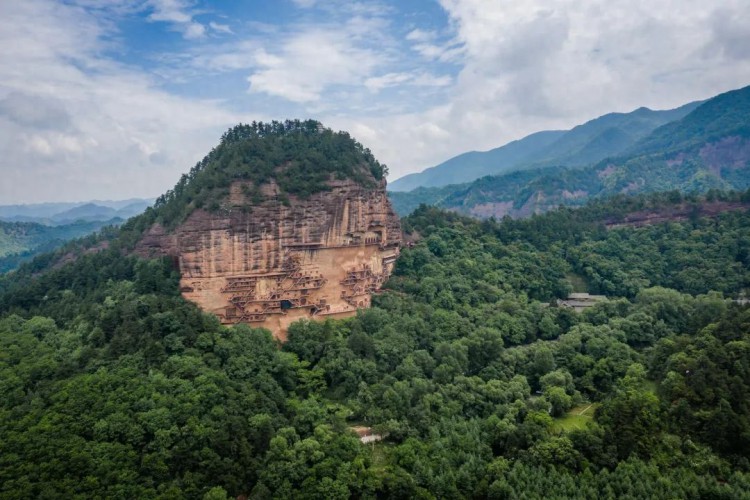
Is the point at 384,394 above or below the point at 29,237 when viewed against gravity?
below

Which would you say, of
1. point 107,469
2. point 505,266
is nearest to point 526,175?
point 505,266

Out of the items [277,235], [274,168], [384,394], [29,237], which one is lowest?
[384,394]

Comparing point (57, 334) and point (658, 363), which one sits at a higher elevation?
point (57, 334)

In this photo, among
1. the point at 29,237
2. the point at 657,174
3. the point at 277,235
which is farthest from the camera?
the point at 29,237

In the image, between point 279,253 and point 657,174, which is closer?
point 279,253

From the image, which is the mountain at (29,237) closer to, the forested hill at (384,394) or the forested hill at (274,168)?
the forested hill at (274,168)

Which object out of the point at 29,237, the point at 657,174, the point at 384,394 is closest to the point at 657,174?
the point at 657,174

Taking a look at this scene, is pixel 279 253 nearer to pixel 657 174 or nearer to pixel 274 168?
pixel 274 168

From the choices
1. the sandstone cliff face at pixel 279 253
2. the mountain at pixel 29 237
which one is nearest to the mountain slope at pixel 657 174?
the sandstone cliff face at pixel 279 253

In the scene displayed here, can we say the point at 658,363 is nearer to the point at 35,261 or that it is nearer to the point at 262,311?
the point at 262,311
